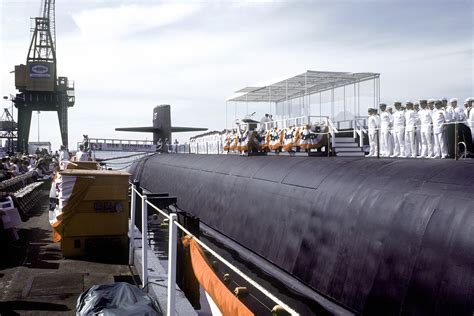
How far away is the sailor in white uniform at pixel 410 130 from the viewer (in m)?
10.4

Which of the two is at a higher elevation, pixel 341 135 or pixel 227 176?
pixel 341 135

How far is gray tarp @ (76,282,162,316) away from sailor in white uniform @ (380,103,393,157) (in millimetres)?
7934

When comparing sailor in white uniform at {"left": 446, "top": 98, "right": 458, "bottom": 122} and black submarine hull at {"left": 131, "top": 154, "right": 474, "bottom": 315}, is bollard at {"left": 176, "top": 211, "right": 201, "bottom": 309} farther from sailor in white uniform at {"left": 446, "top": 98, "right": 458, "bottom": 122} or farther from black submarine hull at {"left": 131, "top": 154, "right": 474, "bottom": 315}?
sailor in white uniform at {"left": 446, "top": 98, "right": 458, "bottom": 122}

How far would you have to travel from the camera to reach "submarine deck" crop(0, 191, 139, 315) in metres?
6.09

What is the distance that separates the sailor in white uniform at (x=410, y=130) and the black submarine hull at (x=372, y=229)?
8.62 ft

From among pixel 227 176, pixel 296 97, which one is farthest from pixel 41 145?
pixel 227 176

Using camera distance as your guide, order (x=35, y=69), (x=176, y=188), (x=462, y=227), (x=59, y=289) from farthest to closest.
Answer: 1. (x=35, y=69)
2. (x=176, y=188)
3. (x=59, y=289)
4. (x=462, y=227)

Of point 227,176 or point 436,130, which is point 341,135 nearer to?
point 227,176

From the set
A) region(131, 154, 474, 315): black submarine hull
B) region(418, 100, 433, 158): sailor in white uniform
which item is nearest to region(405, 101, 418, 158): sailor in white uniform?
region(418, 100, 433, 158): sailor in white uniform

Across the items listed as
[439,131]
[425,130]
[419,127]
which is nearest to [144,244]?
[439,131]

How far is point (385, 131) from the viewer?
11.4 meters

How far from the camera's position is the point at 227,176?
12703 mm

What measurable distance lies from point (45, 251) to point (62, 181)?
186 centimetres

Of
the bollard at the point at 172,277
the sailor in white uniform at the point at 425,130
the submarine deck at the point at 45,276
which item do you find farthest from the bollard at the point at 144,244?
the sailor in white uniform at the point at 425,130
